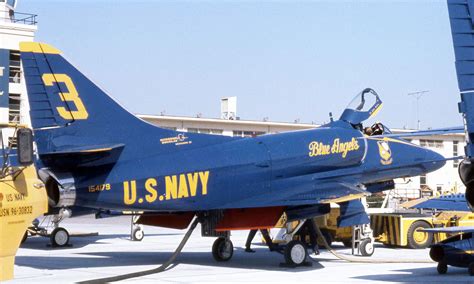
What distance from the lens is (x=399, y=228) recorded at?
24.3 meters

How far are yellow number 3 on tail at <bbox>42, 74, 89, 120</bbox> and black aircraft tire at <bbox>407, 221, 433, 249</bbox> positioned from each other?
38.0 ft

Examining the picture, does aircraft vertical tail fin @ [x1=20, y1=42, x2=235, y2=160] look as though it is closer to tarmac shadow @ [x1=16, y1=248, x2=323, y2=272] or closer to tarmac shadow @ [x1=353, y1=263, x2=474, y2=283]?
tarmac shadow @ [x1=16, y1=248, x2=323, y2=272]

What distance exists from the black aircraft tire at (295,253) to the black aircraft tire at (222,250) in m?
2.54

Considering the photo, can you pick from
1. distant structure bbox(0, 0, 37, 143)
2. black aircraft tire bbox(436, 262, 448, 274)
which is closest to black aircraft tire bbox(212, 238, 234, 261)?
black aircraft tire bbox(436, 262, 448, 274)

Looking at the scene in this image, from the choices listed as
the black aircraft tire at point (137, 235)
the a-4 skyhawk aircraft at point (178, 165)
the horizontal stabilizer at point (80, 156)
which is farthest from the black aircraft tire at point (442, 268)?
the black aircraft tire at point (137, 235)

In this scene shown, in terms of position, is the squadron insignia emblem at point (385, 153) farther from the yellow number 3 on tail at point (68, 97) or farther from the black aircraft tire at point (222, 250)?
the yellow number 3 on tail at point (68, 97)

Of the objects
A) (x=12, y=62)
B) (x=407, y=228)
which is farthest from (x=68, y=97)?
(x=12, y=62)

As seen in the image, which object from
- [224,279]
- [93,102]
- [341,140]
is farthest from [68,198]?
[341,140]

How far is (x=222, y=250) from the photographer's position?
20.8 metres

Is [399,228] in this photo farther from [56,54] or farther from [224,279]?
[56,54]

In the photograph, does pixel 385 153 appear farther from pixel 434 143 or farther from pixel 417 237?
pixel 434 143

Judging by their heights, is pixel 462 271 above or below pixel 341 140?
below

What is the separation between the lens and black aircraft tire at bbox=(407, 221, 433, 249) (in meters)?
24.4

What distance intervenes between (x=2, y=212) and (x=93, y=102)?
6.38m
